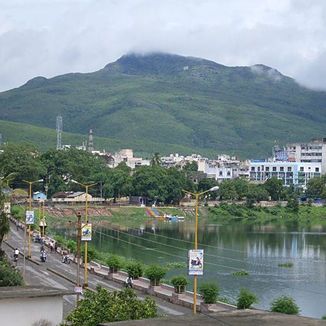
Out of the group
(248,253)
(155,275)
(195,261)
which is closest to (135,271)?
(155,275)

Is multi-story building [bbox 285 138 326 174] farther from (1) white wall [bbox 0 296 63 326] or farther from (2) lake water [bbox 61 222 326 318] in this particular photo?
(1) white wall [bbox 0 296 63 326]

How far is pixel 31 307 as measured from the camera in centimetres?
1989

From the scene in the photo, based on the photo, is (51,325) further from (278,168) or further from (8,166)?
(278,168)

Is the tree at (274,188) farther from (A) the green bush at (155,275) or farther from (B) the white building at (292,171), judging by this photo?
(A) the green bush at (155,275)

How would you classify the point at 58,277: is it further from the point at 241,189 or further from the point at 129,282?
the point at 241,189

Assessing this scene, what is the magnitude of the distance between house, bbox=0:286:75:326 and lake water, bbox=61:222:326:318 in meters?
19.3

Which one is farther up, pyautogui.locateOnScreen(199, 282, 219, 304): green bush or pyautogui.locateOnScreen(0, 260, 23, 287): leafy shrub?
pyautogui.locateOnScreen(0, 260, 23, 287): leafy shrub

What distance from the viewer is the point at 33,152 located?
395ft

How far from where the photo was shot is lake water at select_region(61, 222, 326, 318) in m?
45.8

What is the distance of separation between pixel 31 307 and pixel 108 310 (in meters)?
2.24

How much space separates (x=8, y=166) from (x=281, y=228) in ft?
113

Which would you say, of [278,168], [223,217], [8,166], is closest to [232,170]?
[278,168]

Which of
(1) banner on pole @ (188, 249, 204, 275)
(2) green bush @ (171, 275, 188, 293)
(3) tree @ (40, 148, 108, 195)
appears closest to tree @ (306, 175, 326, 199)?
(3) tree @ (40, 148, 108, 195)

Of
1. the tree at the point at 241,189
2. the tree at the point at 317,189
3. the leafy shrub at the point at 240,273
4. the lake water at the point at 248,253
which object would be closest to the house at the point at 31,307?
the lake water at the point at 248,253
